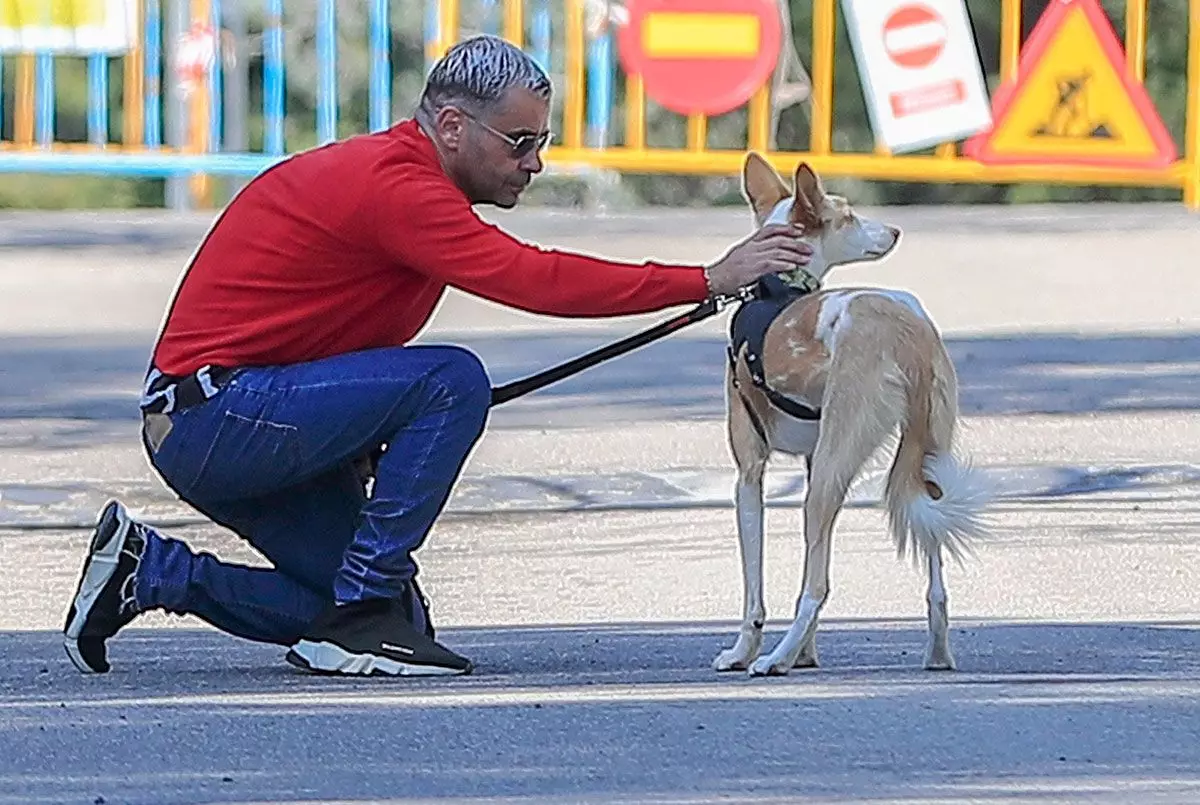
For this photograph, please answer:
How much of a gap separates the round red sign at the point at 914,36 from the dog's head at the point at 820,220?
11944 millimetres

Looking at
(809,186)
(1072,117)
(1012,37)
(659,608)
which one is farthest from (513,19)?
(809,186)

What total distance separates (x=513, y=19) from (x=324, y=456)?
42.0 ft

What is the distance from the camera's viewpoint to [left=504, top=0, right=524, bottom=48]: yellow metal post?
18.5m

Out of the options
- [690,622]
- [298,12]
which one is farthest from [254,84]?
[690,622]

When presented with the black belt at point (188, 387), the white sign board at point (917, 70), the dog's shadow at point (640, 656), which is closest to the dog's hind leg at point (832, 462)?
the dog's shadow at point (640, 656)

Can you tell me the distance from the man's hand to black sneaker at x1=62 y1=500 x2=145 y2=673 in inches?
56.6

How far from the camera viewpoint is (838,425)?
590 centimetres

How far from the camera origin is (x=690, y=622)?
707 centimetres

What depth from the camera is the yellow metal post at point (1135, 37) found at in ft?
57.8

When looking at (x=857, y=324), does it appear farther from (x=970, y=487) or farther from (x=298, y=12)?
(x=298, y=12)

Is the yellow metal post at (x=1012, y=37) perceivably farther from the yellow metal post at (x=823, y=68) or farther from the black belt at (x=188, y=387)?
the black belt at (x=188, y=387)

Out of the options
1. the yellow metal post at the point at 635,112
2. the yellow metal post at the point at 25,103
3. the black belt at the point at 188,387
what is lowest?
the yellow metal post at the point at 25,103

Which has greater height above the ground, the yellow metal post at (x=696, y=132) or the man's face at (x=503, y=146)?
the man's face at (x=503, y=146)

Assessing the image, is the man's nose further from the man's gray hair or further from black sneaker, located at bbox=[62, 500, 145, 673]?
black sneaker, located at bbox=[62, 500, 145, 673]
